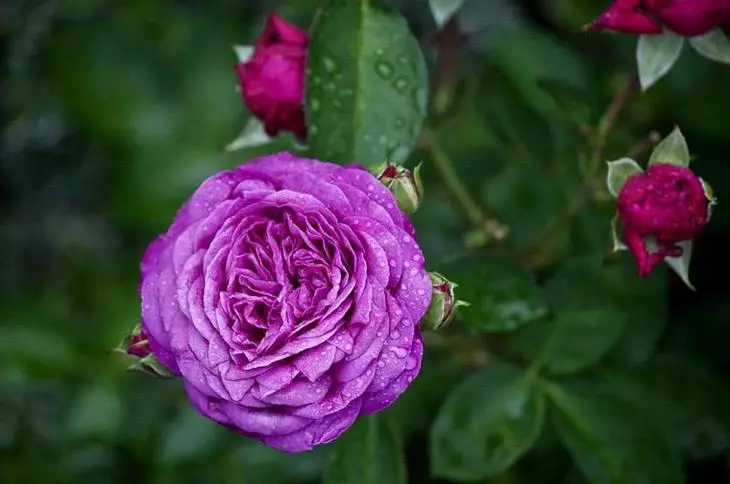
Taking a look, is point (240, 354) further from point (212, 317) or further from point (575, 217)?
point (575, 217)

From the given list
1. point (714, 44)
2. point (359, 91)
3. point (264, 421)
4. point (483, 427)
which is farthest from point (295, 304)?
point (714, 44)

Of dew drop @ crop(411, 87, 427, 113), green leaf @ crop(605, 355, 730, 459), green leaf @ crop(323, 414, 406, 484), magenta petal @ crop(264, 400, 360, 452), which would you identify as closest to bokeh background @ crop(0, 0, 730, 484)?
green leaf @ crop(605, 355, 730, 459)

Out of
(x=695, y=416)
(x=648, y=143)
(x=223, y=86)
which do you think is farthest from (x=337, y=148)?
(x=223, y=86)

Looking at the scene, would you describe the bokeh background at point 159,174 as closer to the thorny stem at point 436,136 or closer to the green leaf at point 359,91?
the thorny stem at point 436,136

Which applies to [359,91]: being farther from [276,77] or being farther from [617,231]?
[617,231]

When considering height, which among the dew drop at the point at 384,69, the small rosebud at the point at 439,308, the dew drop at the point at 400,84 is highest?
the dew drop at the point at 384,69

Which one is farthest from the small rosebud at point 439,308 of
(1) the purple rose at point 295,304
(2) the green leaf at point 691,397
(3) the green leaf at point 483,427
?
(2) the green leaf at point 691,397
